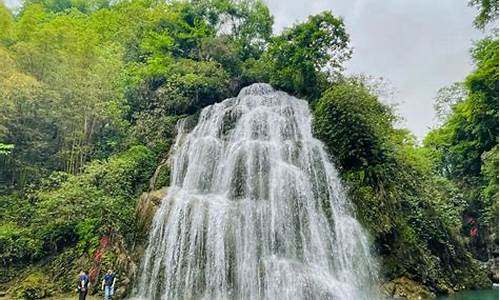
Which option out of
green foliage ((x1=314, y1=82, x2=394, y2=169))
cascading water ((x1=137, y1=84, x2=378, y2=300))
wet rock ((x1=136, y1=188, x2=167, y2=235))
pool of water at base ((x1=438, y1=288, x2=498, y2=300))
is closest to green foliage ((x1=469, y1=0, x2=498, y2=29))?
green foliage ((x1=314, y1=82, x2=394, y2=169))

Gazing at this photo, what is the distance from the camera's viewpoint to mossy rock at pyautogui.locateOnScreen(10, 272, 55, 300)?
43.3 ft

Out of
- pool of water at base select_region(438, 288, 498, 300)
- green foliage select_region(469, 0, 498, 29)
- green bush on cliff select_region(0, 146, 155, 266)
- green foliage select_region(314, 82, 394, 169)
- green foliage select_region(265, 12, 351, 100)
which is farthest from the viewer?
green foliage select_region(265, 12, 351, 100)

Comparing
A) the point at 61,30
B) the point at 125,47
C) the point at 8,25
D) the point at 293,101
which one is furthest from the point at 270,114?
the point at 8,25

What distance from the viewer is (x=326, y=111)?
17250 mm

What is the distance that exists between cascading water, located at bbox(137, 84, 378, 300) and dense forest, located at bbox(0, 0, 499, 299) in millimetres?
827

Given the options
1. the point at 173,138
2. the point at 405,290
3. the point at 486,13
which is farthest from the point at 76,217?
the point at 486,13

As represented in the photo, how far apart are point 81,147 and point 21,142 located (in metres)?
2.78

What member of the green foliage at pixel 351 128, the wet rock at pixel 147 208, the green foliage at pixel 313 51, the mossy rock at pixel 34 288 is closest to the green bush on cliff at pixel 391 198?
the green foliage at pixel 351 128

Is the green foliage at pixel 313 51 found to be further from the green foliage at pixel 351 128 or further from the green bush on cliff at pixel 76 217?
the green bush on cliff at pixel 76 217

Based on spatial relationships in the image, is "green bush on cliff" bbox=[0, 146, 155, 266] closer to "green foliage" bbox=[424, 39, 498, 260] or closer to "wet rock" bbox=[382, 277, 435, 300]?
"wet rock" bbox=[382, 277, 435, 300]

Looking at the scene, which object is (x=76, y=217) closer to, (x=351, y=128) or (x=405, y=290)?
(x=351, y=128)

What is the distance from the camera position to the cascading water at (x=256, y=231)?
11953 mm

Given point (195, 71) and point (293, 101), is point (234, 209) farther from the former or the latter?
point (195, 71)

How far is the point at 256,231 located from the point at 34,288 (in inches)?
298
